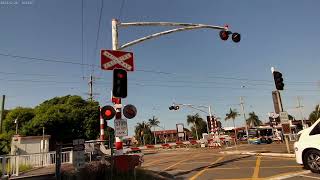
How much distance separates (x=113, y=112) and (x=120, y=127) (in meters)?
0.56

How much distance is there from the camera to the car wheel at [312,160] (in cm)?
1006

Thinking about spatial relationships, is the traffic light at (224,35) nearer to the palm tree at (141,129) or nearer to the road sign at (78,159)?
the road sign at (78,159)

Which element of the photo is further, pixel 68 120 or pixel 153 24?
pixel 68 120

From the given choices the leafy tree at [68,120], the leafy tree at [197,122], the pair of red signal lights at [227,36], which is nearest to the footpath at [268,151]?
the pair of red signal lights at [227,36]

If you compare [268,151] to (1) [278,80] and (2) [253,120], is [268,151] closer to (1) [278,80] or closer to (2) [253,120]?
(1) [278,80]

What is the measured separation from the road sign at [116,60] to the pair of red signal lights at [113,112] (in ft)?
4.93

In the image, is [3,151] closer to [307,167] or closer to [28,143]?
[28,143]

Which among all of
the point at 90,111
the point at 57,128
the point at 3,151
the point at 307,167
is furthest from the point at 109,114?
the point at 90,111

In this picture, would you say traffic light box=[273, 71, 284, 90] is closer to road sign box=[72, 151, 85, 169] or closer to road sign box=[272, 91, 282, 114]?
road sign box=[272, 91, 282, 114]

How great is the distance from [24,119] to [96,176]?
40.1 meters

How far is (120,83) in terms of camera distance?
10406 millimetres

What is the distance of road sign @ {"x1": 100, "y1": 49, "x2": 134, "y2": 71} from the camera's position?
1108 centimetres

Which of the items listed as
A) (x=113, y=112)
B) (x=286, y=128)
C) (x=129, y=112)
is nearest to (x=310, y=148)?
(x=129, y=112)

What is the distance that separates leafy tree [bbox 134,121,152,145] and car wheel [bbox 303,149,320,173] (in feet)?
355
